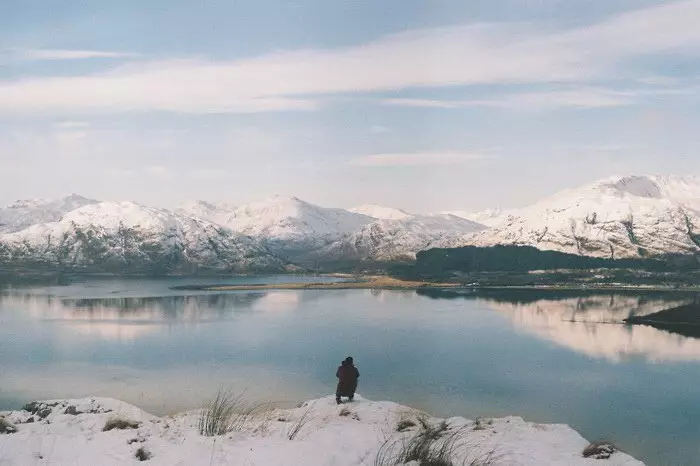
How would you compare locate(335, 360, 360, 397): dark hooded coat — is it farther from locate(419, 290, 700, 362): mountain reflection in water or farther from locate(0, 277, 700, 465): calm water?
locate(419, 290, 700, 362): mountain reflection in water

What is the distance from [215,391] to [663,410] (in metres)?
23.5

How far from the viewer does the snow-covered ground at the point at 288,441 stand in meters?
11.7

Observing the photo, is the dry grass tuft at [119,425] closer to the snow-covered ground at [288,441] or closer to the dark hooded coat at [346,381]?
the snow-covered ground at [288,441]

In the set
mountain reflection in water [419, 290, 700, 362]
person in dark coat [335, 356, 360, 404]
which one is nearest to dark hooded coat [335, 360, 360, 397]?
person in dark coat [335, 356, 360, 404]

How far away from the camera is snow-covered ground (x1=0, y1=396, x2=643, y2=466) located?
1170cm

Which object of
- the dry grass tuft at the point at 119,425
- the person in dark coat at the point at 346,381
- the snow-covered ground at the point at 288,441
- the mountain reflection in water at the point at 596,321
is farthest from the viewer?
the mountain reflection in water at the point at 596,321

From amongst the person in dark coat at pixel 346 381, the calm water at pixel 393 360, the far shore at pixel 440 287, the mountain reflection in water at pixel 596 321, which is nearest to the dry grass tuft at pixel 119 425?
the person in dark coat at pixel 346 381

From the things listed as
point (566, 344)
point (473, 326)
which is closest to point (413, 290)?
point (473, 326)

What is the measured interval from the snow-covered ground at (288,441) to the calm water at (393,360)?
9818 mm

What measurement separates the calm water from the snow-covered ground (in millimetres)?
9818

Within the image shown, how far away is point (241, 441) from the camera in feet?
42.5

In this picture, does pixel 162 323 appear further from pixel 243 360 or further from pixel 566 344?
pixel 566 344

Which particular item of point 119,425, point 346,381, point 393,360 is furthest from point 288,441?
point 393,360

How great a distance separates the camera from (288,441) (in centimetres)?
1305
